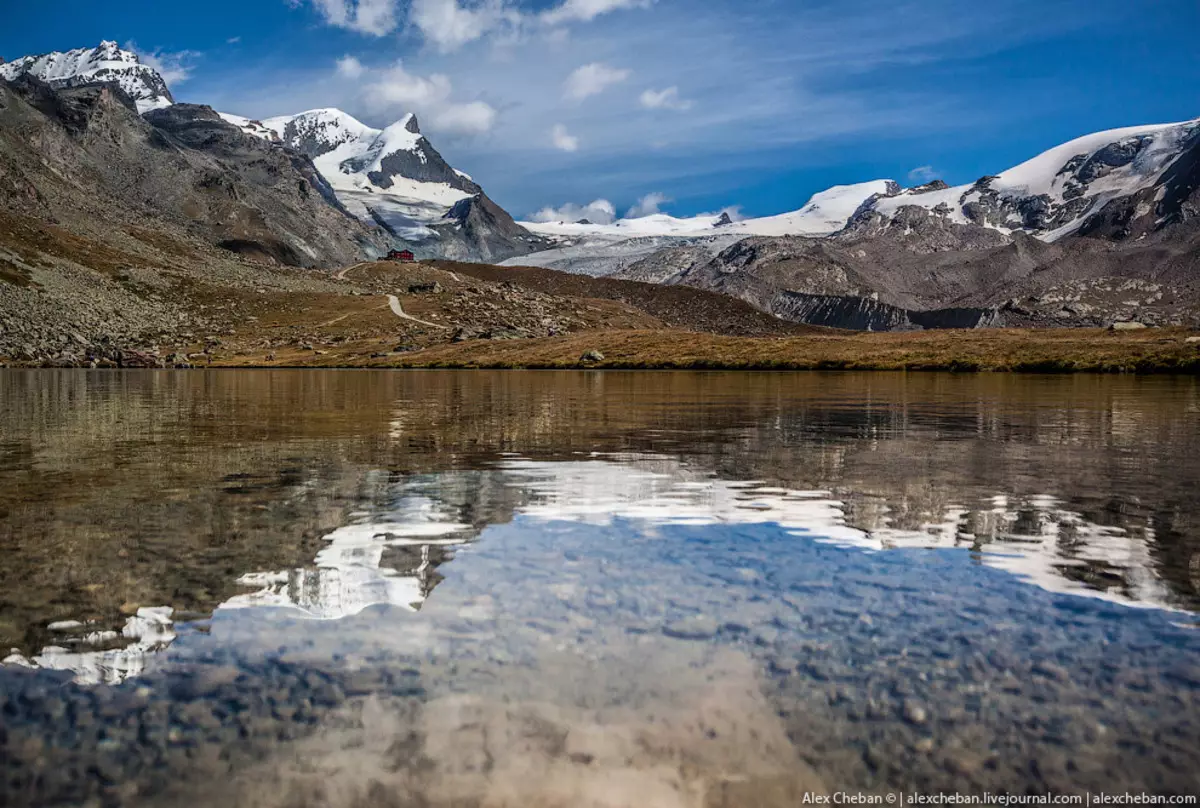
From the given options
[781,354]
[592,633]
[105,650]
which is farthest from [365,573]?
[781,354]

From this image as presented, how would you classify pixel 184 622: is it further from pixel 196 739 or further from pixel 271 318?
pixel 271 318

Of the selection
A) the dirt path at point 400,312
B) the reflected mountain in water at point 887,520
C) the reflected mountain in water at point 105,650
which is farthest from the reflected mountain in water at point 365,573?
the dirt path at point 400,312

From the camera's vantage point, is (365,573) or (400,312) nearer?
(365,573)

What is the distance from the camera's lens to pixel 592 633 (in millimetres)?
7836

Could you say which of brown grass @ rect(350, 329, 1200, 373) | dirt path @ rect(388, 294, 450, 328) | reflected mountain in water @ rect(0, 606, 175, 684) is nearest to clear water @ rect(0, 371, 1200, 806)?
reflected mountain in water @ rect(0, 606, 175, 684)

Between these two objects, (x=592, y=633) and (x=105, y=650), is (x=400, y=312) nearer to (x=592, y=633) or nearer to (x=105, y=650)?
(x=105, y=650)

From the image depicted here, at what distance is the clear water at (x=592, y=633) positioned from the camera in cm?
554

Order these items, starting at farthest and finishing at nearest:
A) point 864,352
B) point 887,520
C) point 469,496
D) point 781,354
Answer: point 781,354 → point 864,352 → point 469,496 → point 887,520

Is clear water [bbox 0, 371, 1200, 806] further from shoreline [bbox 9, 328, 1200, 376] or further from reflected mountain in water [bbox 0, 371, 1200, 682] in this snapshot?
shoreline [bbox 9, 328, 1200, 376]

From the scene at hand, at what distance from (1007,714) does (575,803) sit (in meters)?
3.09

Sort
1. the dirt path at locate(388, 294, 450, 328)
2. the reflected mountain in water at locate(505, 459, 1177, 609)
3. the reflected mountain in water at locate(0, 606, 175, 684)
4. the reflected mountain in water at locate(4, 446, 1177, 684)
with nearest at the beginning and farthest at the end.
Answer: the reflected mountain in water at locate(0, 606, 175, 684)
the reflected mountain in water at locate(4, 446, 1177, 684)
the reflected mountain in water at locate(505, 459, 1177, 609)
the dirt path at locate(388, 294, 450, 328)

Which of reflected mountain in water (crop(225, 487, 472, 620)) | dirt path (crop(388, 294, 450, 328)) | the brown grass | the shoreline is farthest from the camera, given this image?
dirt path (crop(388, 294, 450, 328))

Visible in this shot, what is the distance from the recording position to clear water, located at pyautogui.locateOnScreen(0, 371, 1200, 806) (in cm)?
554

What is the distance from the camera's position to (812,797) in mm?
5262
